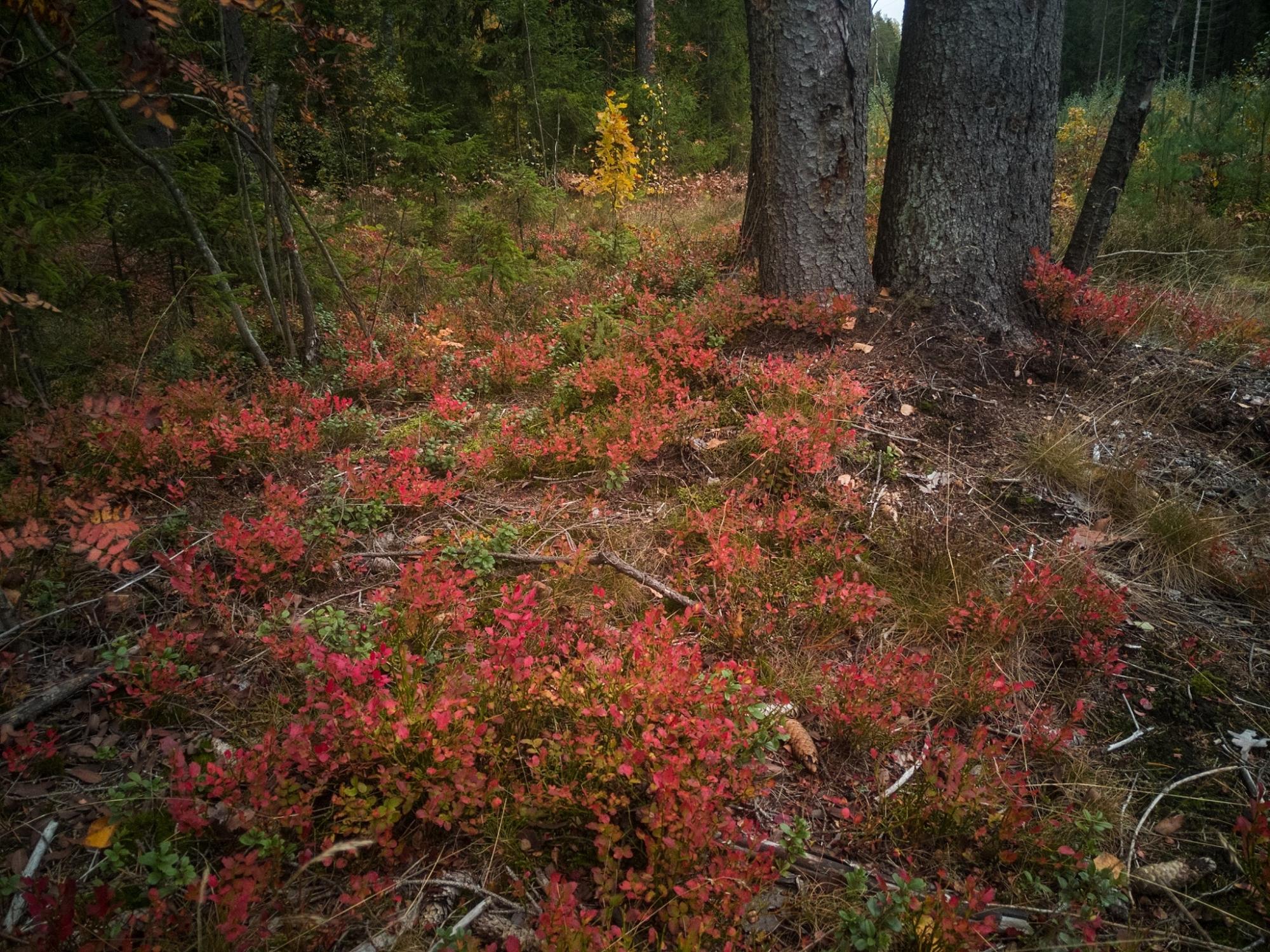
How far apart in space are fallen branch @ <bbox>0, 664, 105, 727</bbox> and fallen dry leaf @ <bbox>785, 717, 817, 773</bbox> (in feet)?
8.83

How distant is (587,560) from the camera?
3115 millimetres

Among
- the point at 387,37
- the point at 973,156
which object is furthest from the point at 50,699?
the point at 387,37

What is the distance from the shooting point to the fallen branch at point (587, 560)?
118 inches

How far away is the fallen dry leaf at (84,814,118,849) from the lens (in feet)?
6.25

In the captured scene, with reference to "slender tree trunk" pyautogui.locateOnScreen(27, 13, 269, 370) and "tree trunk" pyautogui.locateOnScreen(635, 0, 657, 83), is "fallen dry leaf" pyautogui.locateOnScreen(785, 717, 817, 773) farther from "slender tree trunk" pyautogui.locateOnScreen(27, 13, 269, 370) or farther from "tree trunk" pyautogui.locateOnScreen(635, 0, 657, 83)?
"tree trunk" pyautogui.locateOnScreen(635, 0, 657, 83)

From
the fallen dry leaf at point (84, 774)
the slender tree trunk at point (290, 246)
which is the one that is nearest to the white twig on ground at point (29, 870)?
the fallen dry leaf at point (84, 774)

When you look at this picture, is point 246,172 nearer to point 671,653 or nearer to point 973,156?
point 671,653

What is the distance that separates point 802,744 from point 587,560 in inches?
50.4

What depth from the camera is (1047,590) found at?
9.08 feet

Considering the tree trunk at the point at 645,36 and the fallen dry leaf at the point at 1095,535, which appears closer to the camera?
the fallen dry leaf at the point at 1095,535

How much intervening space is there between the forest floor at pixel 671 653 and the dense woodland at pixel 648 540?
0.9 inches

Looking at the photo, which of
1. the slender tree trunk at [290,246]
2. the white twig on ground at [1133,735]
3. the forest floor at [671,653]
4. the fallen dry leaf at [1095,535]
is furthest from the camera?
the slender tree trunk at [290,246]

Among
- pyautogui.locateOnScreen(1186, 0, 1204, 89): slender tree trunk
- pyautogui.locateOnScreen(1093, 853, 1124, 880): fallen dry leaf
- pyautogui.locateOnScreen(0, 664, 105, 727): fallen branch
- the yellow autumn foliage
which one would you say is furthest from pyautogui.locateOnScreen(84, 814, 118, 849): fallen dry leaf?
pyautogui.locateOnScreen(1186, 0, 1204, 89): slender tree trunk

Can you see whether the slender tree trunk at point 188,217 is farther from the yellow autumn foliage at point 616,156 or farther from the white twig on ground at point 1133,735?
the white twig on ground at point 1133,735
